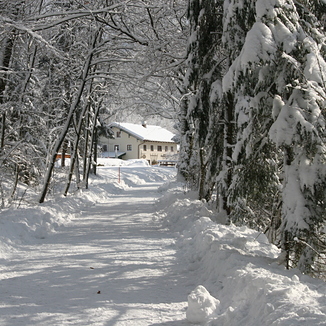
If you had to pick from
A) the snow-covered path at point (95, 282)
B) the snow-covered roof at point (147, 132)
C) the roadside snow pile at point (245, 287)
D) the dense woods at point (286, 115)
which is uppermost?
the snow-covered roof at point (147, 132)

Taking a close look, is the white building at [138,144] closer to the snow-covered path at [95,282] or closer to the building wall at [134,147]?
the building wall at [134,147]

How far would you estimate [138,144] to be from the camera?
224 feet

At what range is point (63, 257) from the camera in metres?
6.80

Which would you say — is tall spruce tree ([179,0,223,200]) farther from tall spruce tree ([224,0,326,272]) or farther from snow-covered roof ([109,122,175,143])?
snow-covered roof ([109,122,175,143])

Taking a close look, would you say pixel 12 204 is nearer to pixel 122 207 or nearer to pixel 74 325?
pixel 122 207

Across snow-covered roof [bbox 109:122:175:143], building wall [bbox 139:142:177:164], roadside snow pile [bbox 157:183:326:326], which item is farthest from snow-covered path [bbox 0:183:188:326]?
building wall [bbox 139:142:177:164]

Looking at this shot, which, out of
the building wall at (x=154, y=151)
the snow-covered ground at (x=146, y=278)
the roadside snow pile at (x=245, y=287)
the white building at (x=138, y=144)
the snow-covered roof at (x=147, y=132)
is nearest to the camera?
the roadside snow pile at (x=245, y=287)

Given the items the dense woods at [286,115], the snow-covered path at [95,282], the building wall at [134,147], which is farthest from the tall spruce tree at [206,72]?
the building wall at [134,147]

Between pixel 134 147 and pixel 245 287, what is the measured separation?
213ft

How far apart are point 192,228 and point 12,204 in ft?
21.1

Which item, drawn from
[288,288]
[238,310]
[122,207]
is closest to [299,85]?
[288,288]

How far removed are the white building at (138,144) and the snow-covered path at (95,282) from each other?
2302 inches

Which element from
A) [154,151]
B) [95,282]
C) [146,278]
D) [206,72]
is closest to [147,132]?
[154,151]

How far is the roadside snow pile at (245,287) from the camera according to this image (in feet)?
10.6
